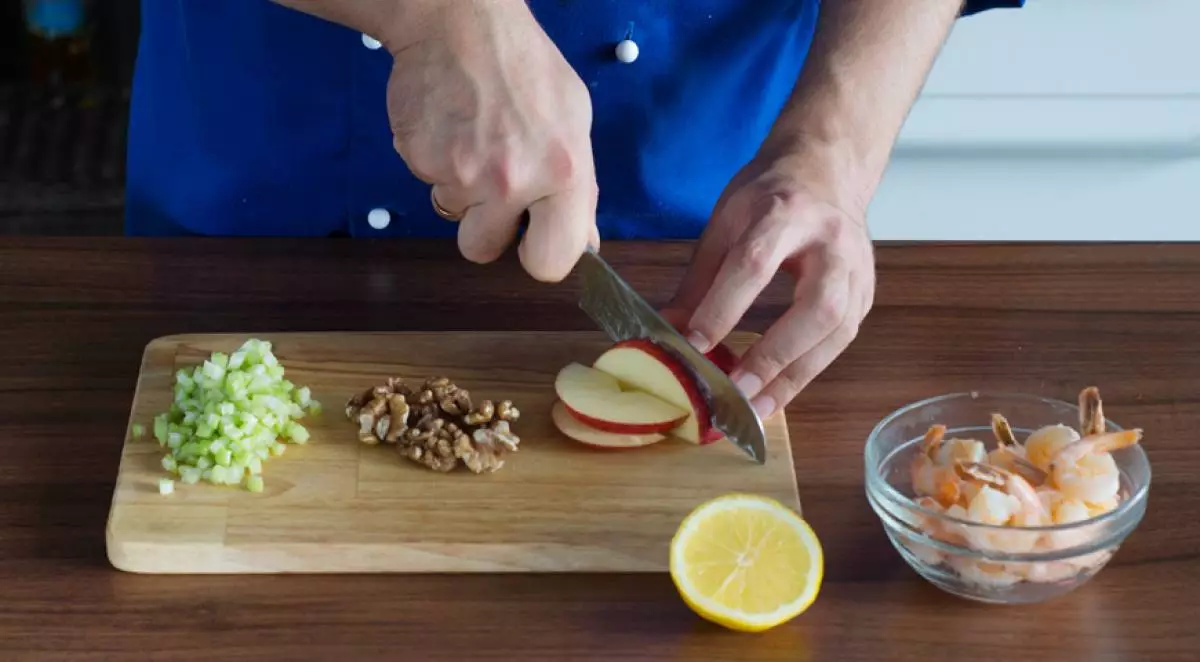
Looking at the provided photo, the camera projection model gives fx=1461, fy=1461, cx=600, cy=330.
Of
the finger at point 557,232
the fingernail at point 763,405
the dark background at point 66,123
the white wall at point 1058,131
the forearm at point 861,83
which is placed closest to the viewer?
the finger at point 557,232

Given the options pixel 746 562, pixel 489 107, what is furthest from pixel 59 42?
pixel 746 562

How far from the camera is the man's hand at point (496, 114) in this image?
1.17m

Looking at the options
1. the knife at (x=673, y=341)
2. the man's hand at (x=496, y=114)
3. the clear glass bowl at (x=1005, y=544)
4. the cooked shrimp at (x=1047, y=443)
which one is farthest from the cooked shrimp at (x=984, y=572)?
the man's hand at (x=496, y=114)

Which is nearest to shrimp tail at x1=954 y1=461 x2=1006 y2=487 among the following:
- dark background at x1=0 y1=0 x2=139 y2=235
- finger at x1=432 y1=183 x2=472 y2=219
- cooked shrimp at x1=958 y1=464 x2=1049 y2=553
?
cooked shrimp at x1=958 y1=464 x2=1049 y2=553

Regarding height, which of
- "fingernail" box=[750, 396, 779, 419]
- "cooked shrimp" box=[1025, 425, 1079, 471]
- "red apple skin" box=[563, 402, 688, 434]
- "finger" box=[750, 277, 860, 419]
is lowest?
"red apple skin" box=[563, 402, 688, 434]

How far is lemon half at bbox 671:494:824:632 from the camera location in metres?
1.09

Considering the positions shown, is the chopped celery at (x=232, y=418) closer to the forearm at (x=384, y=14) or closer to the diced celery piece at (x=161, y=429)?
the diced celery piece at (x=161, y=429)

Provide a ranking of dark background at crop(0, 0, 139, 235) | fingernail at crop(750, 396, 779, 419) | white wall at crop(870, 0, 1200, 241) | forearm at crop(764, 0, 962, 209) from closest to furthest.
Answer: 1. fingernail at crop(750, 396, 779, 419)
2. forearm at crop(764, 0, 962, 209)
3. white wall at crop(870, 0, 1200, 241)
4. dark background at crop(0, 0, 139, 235)

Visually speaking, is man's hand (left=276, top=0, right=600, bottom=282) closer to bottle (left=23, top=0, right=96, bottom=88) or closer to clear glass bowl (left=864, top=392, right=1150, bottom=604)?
clear glass bowl (left=864, top=392, right=1150, bottom=604)

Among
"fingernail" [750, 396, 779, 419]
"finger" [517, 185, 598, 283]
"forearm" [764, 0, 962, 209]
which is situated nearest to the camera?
"finger" [517, 185, 598, 283]

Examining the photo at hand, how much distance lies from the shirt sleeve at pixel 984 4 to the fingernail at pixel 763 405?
0.55 meters

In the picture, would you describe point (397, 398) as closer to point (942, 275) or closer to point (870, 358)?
point (870, 358)

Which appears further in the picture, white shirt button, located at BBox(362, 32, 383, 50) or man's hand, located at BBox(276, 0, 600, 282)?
white shirt button, located at BBox(362, 32, 383, 50)

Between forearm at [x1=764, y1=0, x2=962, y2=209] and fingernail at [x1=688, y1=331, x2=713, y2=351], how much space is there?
8.6 inches
